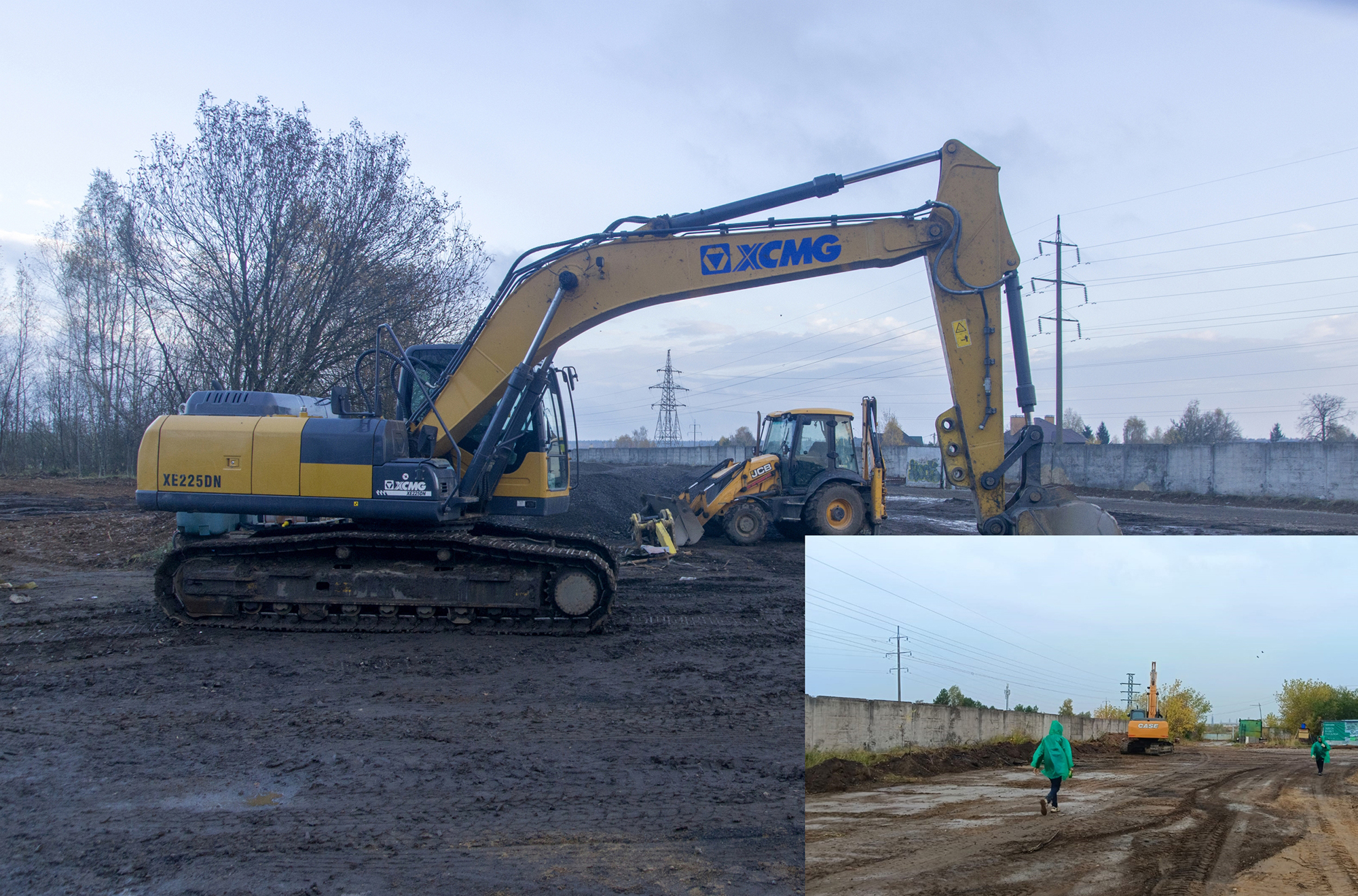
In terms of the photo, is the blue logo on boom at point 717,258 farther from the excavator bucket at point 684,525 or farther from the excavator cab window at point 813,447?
the excavator bucket at point 684,525

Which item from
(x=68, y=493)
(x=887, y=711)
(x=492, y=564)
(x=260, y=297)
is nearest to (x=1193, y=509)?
(x=492, y=564)

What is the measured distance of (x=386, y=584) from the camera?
9.02 meters

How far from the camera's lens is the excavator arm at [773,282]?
7.70 m

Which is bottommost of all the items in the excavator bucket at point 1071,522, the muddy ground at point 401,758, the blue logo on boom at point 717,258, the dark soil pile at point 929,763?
the muddy ground at point 401,758

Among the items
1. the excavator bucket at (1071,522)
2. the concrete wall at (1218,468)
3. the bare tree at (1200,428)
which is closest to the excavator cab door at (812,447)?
the concrete wall at (1218,468)

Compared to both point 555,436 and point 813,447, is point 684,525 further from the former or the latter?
point 555,436

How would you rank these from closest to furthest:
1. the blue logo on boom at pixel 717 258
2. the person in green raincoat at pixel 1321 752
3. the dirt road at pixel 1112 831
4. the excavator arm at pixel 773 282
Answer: the dirt road at pixel 1112 831
the person in green raincoat at pixel 1321 752
the excavator arm at pixel 773 282
the blue logo on boom at pixel 717 258

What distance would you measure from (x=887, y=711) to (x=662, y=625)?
806 cm

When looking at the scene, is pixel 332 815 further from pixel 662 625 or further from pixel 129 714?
pixel 662 625

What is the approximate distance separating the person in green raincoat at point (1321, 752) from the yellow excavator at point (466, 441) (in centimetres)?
695

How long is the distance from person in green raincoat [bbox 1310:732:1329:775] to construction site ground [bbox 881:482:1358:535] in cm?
1337

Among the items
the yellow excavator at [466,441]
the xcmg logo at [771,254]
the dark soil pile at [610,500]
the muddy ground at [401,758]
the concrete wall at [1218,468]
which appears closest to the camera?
the muddy ground at [401,758]

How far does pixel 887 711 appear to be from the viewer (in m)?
1.37

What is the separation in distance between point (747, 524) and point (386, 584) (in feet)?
25.4
